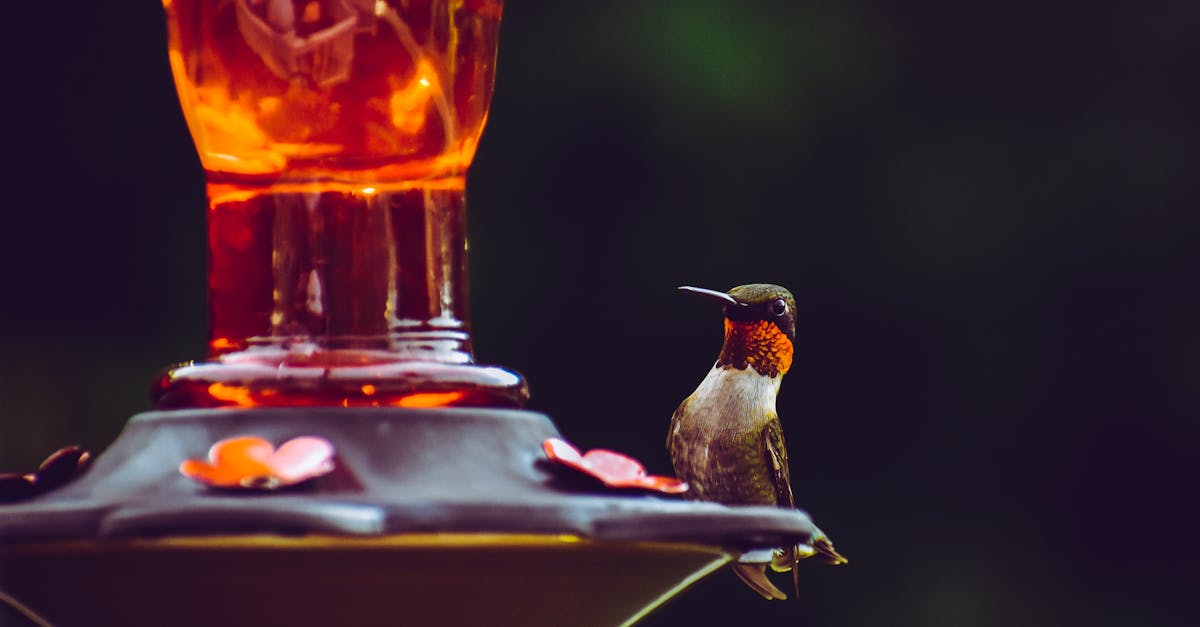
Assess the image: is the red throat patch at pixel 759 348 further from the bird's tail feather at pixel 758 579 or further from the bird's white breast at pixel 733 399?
the bird's tail feather at pixel 758 579

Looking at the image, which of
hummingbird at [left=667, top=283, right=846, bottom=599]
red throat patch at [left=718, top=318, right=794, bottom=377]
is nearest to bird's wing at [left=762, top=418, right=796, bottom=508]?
hummingbird at [left=667, top=283, right=846, bottom=599]

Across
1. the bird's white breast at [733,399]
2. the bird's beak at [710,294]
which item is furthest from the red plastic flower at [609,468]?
the bird's white breast at [733,399]

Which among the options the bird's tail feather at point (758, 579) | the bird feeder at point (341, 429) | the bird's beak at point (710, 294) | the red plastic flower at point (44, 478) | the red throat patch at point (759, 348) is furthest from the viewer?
the red throat patch at point (759, 348)

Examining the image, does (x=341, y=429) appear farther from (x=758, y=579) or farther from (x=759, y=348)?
(x=759, y=348)

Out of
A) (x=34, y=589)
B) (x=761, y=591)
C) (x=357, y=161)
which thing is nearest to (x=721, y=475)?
(x=761, y=591)

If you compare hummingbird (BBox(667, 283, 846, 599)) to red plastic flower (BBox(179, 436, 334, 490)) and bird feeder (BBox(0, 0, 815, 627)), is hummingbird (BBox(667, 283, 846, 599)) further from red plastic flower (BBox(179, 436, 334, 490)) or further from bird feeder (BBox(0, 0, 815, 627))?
red plastic flower (BBox(179, 436, 334, 490))
